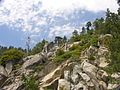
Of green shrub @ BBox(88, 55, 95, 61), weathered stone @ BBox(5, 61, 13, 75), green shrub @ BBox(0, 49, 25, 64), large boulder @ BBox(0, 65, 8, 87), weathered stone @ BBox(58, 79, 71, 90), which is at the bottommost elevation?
weathered stone @ BBox(58, 79, 71, 90)

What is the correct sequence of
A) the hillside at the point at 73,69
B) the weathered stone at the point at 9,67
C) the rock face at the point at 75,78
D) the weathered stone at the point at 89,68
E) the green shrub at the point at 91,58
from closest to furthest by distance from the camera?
the hillside at the point at 73,69, the rock face at the point at 75,78, the weathered stone at the point at 89,68, the green shrub at the point at 91,58, the weathered stone at the point at 9,67

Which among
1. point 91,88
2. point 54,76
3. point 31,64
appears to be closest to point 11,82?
point 31,64

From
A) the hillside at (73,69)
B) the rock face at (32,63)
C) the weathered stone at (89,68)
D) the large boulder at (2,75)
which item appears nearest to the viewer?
the hillside at (73,69)

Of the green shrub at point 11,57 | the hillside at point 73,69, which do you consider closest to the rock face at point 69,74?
the hillside at point 73,69

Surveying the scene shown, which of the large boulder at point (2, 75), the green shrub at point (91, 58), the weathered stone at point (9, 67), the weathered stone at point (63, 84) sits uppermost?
the green shrub at point (91, 58)

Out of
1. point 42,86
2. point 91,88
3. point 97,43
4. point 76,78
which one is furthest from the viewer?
point 97,43

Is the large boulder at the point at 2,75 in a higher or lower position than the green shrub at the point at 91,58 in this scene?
lower

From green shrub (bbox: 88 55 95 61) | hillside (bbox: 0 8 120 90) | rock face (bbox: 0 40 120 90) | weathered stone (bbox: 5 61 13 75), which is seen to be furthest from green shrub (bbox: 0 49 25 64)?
green shrub (bbox: 88 55 95 61)

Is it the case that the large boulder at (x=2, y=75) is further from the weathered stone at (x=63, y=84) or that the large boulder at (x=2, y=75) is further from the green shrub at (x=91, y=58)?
the green shrub at (x=91, y=58)

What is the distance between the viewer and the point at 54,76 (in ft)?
134

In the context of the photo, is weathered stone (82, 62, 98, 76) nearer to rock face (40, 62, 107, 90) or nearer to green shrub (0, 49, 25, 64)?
rock face (40, 62, 107, 90)

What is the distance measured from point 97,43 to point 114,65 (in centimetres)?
2641

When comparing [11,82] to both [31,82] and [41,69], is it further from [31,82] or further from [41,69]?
[31,82]

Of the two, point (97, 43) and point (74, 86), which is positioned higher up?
point (97, 43)
